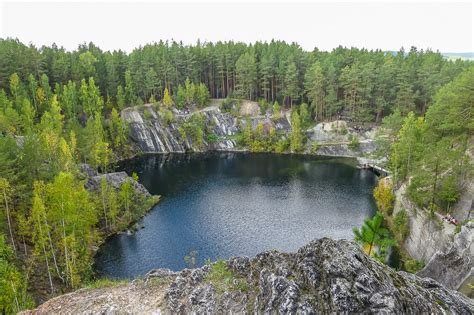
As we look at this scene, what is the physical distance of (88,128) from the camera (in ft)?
222

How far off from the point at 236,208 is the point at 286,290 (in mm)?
42478

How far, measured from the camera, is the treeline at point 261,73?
88000mm

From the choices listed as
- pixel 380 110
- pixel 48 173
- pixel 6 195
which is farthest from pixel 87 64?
pixel 380 110

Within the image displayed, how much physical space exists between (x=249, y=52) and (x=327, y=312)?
103 metres

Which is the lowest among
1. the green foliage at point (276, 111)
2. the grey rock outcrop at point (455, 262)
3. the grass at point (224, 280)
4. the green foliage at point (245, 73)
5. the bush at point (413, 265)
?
the bush at point (413, 265)

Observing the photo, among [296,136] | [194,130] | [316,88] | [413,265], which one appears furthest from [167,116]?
[413,265]

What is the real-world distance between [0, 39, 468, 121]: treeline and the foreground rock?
77.9 m

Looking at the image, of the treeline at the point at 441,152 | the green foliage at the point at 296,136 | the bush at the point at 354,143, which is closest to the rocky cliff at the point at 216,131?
the bush at the point at 354,143

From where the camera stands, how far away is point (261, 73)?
104938 mm

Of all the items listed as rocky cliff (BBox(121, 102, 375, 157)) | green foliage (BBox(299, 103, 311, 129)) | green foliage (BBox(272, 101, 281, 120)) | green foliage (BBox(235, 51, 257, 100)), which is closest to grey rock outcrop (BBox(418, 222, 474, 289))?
rocky cliff (BBox(121, 102, 375, 157))

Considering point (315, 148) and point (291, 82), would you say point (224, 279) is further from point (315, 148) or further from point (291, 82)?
point (291, 82)

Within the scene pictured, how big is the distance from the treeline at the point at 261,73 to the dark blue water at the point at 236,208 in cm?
2007

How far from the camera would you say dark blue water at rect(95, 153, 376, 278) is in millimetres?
45656

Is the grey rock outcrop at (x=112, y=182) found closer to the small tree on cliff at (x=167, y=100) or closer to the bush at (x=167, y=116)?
the bush at (x=167, y=116)
